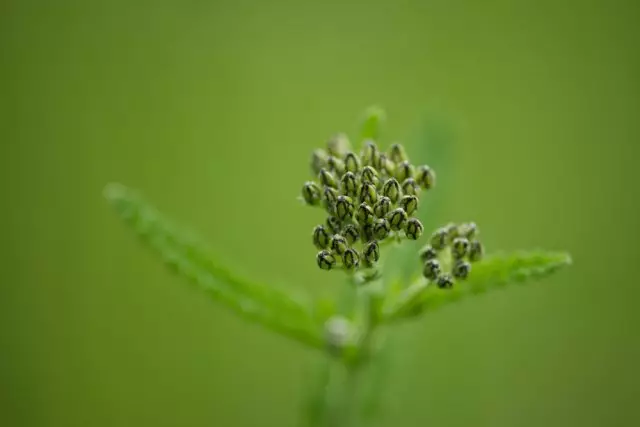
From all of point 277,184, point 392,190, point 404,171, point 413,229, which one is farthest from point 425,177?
point 277,184

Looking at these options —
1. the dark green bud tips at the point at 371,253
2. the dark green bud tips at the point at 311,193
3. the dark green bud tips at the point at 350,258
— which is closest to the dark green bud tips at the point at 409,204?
the dark green bud tips at the point at 371,253

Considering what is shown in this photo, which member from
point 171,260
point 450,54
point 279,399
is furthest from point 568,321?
point 171,260

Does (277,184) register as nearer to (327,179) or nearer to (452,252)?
(327,179)

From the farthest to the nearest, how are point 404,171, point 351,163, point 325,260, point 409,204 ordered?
point 404,171
point 351,163
point 409,204
point 325,260

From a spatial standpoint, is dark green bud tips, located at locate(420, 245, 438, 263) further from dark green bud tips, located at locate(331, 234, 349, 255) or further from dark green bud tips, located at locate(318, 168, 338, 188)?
dark green bud tips, located at locate(318, 168, 338, 188)

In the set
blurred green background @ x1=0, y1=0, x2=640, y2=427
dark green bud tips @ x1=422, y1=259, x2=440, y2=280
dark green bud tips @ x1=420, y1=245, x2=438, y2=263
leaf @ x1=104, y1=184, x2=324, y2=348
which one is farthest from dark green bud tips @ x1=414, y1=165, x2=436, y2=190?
blurred green background @ x1=0, y1=0, x2=640, y2=427

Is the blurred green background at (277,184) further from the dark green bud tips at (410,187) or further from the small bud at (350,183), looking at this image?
the small bud at (350,183)
